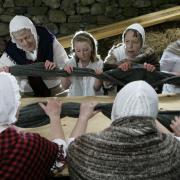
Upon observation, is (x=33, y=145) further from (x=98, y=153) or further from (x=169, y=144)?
(x=169, y=144)

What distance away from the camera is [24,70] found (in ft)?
11.5

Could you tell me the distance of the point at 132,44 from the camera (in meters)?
3.73

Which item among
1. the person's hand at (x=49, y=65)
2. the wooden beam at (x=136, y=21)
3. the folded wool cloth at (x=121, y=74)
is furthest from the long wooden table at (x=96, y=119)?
the wooden beam at (x=136, y=21)

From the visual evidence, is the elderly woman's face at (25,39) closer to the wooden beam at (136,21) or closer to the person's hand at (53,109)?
the person's hand at (53,109)

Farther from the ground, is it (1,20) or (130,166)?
(1,20)

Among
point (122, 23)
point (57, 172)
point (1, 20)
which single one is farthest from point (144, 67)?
point (1, 20)

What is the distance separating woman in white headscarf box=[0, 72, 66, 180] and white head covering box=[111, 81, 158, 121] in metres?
0.35

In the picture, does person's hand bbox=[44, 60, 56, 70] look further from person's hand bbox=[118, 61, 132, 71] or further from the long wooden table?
person's hand bbox=[118, 61, 132, 71]

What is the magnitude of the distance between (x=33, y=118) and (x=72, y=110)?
0.24m

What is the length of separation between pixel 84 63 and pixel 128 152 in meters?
1.96

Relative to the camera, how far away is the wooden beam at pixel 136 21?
24.1ft

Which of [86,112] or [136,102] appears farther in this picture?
[86,112]

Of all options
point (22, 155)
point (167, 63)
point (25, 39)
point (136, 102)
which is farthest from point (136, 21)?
point (22, 155)

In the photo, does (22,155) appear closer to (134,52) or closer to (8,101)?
(8,101)
